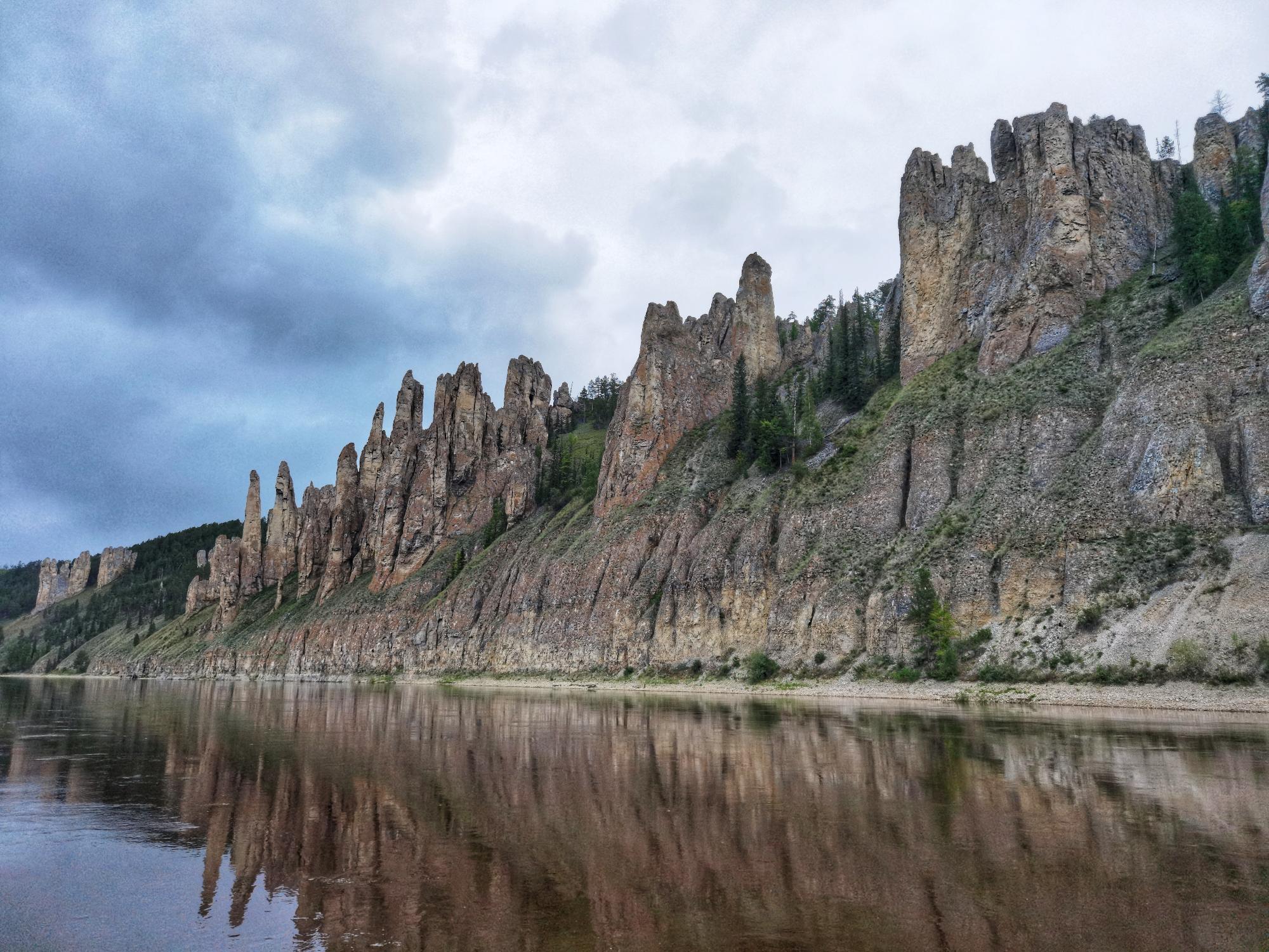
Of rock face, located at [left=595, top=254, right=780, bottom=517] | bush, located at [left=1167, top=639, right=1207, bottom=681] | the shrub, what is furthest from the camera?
rock face, located at [left=595, top=254, right=780, bottom=517]

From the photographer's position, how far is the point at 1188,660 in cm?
3856

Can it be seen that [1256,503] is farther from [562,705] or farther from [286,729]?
[286,729]

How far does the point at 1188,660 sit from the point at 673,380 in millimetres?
82266

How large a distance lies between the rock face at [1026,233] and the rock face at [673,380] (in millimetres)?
32937

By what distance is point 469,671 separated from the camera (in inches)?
4092

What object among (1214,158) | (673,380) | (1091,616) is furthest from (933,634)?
Answer: (1214,158)

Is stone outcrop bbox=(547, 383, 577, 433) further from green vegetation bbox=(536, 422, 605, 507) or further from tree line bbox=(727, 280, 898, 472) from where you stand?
tree line bbox=(727, 280, 898, 472)

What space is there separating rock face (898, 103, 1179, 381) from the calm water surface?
179 feet

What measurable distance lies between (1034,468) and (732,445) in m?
44.1

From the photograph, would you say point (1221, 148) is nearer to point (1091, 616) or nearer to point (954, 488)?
point (954, 488)

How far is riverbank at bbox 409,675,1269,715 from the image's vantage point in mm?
35812

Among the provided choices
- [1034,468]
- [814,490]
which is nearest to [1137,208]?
[1034,468]

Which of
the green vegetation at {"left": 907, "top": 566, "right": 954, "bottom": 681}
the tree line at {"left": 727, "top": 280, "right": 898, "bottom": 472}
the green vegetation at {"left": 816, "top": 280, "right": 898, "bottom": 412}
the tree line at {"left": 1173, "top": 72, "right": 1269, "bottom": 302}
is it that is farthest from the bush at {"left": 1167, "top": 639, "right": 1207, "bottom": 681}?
the green vegetation at {"left": 816, "top": 280, "right": 898, "bottom": 412}

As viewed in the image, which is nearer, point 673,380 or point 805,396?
point 805,396
